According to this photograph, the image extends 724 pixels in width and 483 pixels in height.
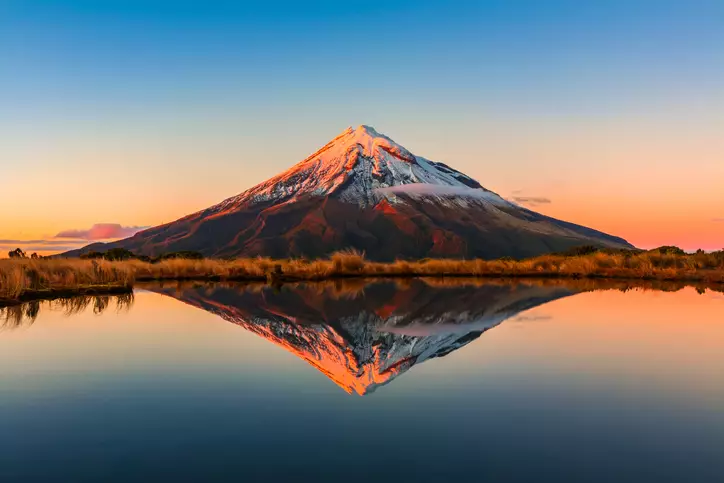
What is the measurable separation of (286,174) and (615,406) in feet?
577

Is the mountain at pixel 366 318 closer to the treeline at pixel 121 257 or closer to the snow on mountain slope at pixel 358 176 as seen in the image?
the treeline at pixel 121 257

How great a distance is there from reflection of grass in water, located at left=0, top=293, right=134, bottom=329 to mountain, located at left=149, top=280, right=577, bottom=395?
2.10 meters

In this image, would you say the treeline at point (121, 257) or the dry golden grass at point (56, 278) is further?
the treeline at point (121, 257)

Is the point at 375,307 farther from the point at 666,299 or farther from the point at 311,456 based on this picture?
the point at 311,456

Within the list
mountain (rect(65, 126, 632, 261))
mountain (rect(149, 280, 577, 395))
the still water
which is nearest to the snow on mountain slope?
mountain (rect(65, 126, 632, 261))

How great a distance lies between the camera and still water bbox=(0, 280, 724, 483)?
187 inches

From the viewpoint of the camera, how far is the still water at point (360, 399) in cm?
476

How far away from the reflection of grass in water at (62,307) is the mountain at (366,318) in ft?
6.88

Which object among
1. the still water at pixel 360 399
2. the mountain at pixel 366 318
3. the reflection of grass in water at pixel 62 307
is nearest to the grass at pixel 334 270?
the reflection of grass in water at pixel 62 307

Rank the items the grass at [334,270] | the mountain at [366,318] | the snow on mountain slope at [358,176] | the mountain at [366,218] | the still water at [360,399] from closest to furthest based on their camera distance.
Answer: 1. the still water at [360,399]
2. the mountain at [366,318]
3. the grass at [334,270]
4. the mountain at [366,218]
5. the snow on mountain slope at [358,176]

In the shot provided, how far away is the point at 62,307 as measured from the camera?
16.4m

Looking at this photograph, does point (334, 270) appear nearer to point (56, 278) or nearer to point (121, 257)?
point (56, 278)

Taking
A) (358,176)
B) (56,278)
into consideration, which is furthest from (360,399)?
(358,176)

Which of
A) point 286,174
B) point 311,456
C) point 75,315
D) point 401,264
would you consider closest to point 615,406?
point 311,456
